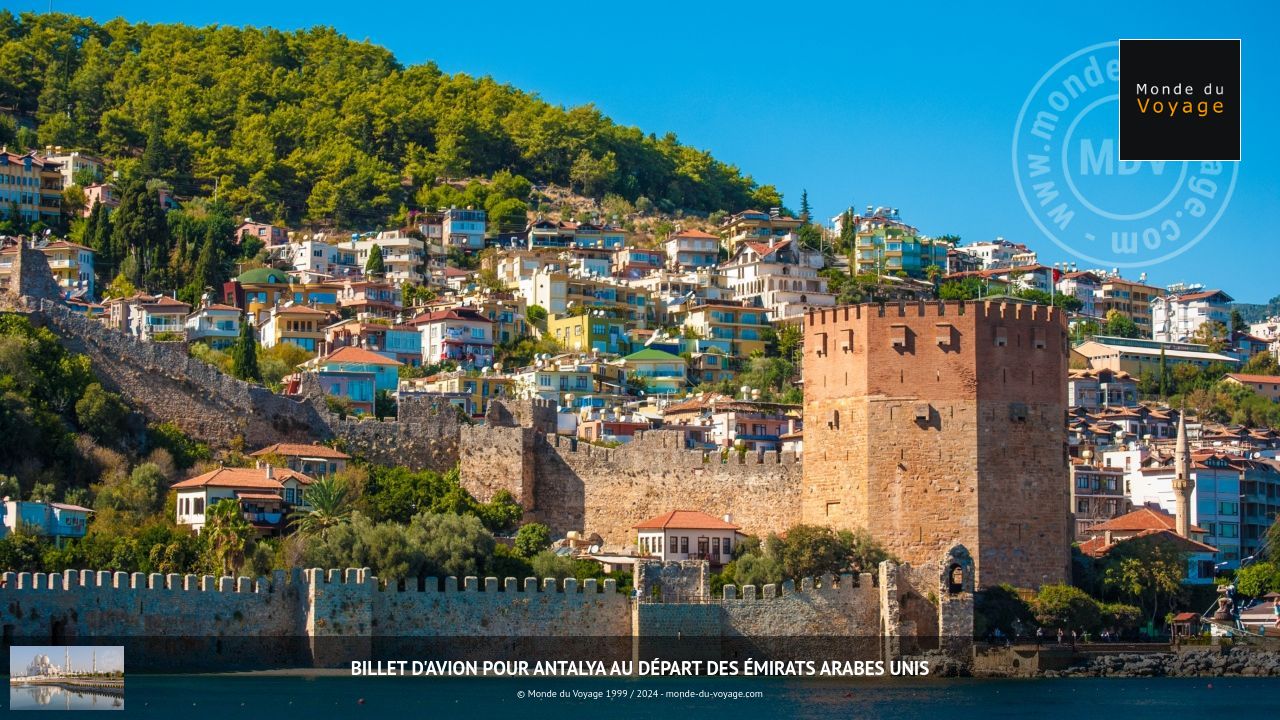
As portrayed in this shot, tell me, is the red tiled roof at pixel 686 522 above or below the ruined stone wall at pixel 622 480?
below

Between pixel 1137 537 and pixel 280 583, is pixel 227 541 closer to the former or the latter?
pixel 280 583

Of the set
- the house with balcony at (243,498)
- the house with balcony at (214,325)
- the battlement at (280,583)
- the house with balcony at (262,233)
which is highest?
the house with balcony at (262,233)

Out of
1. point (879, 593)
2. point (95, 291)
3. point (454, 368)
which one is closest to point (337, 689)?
point (879, 593)

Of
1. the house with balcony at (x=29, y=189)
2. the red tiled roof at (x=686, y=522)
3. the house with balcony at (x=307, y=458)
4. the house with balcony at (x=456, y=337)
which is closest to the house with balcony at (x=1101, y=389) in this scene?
the house with balcony at (x=456, y=337)

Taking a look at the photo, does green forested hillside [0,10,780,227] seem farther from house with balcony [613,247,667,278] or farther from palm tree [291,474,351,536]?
palm tree [291,474,351,536]

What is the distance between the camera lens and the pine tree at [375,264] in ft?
319

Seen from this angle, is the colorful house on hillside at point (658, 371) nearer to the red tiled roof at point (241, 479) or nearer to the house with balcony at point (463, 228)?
the house with balcony at point (463, 228)

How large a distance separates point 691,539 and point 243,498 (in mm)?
10295

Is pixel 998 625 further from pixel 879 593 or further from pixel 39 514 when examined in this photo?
pixel 39 514

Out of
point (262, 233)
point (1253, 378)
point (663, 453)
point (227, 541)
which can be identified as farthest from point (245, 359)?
point (1253, 378)

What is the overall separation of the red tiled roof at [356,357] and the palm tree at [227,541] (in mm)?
22047

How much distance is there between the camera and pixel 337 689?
4447 cm

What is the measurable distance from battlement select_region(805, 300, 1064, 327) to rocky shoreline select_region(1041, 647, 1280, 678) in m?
7.56

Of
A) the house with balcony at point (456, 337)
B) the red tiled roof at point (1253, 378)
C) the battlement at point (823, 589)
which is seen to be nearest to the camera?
the battlement at point (823, 589)
